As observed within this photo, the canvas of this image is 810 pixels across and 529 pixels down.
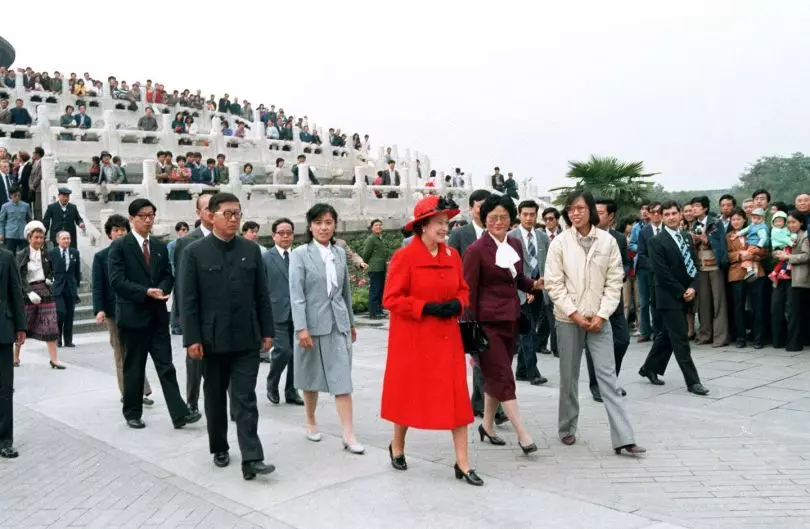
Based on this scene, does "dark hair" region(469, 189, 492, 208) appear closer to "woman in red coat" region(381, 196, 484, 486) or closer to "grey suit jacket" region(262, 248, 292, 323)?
"woman in red coat" region(381, 196, 484, 486)

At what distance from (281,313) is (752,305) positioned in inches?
251

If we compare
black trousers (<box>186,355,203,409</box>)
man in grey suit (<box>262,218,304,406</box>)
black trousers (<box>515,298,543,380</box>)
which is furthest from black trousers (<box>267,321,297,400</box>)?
black trousers (<box>515,298,543,380</box>)

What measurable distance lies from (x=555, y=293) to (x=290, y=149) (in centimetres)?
2360

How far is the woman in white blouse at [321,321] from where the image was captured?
6.03m

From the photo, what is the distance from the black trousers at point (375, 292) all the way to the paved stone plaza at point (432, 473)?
6815 millimetres

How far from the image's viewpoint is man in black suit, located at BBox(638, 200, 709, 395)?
24.5ft

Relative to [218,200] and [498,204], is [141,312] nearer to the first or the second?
[218,200]

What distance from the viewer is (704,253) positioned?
1040cm

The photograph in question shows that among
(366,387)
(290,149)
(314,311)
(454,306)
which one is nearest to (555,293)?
(454,306)

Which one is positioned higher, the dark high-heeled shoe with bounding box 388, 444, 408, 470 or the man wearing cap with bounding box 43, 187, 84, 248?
the man wearing cap with bounding box 43, 187, 84, 248

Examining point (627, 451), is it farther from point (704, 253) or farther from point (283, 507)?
point (704, 253)

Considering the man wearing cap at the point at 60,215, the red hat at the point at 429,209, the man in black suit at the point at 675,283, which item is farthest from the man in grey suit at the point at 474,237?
the man wearing cap at the point at 60,215

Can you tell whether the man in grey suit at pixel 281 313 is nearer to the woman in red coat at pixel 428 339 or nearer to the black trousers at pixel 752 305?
the woman in red coat at pixel 428 339

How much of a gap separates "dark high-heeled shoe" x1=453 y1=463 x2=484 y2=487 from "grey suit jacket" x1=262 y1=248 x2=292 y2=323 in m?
3.21
